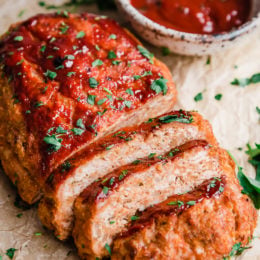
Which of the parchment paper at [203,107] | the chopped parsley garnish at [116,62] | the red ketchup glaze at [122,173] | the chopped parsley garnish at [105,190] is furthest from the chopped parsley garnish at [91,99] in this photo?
the parchment paper at [203,107]

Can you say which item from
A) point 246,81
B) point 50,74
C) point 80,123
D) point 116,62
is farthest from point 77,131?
point 246,81

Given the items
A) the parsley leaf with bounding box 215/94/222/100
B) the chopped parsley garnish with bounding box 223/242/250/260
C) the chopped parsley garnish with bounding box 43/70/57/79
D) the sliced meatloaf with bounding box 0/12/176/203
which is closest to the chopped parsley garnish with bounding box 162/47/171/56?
the sliced meatloaf with bounding box 0/12/176/203

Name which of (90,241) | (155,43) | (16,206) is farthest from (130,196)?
(155,43)

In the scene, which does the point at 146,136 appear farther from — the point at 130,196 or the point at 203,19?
the point at 203,19

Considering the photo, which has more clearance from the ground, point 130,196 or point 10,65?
point 10,65

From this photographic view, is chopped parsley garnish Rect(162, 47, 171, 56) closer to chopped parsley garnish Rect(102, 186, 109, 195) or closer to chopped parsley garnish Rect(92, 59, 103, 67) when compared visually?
chopped parsley garnish Rect(92, 59, 103, 67)

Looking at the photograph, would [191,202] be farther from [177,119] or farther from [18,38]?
[18,38]

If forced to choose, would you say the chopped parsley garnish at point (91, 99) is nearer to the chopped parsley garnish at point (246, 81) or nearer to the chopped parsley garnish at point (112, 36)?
the chopped parsley garnish at point (112, 36)
